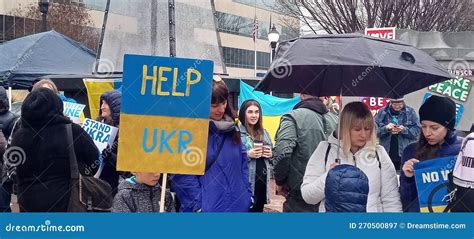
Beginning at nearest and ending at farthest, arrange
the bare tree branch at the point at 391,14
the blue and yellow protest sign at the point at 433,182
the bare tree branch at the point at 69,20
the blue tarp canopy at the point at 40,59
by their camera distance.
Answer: the blue and yellow protest sign at the point at 433,182 → the blue tarp canopy at the point at 40,59 → the bare tree branch at the point at 391,14 → the bare tree branch at the point at 69,20

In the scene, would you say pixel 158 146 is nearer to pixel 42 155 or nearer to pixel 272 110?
pixel 42 155

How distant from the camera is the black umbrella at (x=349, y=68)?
397 cm

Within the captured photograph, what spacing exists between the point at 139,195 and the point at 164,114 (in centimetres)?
63

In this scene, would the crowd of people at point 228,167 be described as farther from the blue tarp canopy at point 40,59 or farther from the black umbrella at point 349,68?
the blue tarp canopy at point 40,59

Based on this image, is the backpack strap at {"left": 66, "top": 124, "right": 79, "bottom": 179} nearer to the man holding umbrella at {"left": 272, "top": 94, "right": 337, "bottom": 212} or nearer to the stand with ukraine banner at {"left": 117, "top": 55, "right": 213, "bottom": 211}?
the stand with ukraine banner at {"left": 117, "top": 55, "right": 213, "bottom": 211}

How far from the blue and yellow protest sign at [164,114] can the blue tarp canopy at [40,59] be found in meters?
6.37

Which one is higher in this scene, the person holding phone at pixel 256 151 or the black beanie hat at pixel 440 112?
the black beanie hat at pixel 440 112

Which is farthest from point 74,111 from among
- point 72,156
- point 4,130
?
point 72,156

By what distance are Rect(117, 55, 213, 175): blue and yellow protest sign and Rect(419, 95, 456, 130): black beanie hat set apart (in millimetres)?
1419

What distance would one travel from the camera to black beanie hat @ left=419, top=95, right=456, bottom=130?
3.96 metres

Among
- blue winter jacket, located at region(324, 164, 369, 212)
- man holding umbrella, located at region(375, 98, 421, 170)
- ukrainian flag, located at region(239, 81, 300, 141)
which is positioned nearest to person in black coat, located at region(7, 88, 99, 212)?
blue winter jacket, located at region(324, 164, 369, 212)

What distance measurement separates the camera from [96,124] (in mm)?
5531

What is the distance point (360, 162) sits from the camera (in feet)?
13.2

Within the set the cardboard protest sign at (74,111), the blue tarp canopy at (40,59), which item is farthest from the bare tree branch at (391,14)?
the cardboard protest sign at (74,111)
